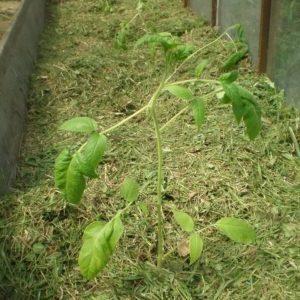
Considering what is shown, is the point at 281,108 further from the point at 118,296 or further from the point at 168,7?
the point at 168,7

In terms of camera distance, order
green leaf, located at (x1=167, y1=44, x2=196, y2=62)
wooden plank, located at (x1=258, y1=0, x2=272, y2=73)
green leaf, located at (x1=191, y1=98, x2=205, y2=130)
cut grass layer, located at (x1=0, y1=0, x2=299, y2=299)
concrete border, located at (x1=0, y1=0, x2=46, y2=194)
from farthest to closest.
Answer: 1. wooden plank, located at (x1=258, y1=0, x2=272, y2=73)
2. concrete border, located at (x1=0, y1=0, x2=46, y2=194)
3. cut grass layer, located at (x1=0, y1=0, x2=299, y2=299)
4. green leaf, located at (x1=167, y1=44, x2=196, y2=62)
5. green leaf, located at (x1=191, y1=98, x2=205, y2=130)

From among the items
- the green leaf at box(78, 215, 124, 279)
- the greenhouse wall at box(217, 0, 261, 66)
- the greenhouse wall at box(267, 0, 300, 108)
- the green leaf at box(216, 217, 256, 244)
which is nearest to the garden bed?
the greenhouse wall at box(217, 0, 261, 66)

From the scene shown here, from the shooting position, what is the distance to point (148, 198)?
225cm

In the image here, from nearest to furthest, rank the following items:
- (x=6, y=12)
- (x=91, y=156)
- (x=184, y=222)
→ (x=91, y=156) < (x=184, y=222) < (x=6, y=12)

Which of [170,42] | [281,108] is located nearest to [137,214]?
[170,42]

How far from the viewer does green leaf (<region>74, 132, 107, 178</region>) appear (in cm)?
148

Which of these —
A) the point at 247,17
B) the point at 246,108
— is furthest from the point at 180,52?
the point at 247,17

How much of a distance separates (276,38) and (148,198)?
1586mm

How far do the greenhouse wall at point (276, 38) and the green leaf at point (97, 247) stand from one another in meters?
1.81

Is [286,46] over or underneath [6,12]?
over

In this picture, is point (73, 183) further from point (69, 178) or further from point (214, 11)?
point (214, 11)

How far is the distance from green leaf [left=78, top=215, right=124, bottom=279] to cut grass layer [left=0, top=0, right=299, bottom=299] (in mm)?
303

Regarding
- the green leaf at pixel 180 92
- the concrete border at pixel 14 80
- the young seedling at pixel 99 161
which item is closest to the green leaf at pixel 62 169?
the young seedling at pixel 99 161

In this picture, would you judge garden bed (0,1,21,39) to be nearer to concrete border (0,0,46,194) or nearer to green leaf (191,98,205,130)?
concrete border (0,0,46,194)
